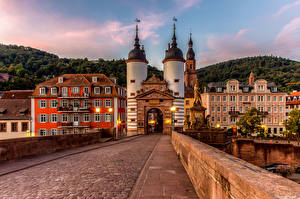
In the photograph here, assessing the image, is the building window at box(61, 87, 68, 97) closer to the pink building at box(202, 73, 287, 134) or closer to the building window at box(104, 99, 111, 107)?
the building window at box(104, 99, 111, 107)

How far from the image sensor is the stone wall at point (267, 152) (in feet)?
129

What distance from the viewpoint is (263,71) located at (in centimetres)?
14325

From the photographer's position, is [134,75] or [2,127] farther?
[134,75]

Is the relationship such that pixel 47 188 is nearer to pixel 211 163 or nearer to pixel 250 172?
pixel 211 163

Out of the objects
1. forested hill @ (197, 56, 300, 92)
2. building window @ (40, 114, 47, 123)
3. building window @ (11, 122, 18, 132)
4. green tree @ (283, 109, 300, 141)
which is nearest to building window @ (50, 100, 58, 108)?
building window @ (40, 114, 47, 123)

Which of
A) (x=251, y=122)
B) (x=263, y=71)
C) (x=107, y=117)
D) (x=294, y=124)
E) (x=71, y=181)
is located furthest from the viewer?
(x=263, y=71)

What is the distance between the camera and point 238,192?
9.87ft

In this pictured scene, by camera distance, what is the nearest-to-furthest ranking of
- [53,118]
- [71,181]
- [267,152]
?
[71,181] → [53,118] → [267,152]

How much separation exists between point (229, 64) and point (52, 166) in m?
191

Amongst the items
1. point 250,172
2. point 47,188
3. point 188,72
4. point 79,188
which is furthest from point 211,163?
point 188,72

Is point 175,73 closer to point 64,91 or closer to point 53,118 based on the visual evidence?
point 64,91

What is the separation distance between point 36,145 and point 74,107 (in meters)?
28.4

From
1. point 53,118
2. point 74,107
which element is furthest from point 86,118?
point 53,118

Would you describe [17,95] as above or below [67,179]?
above
